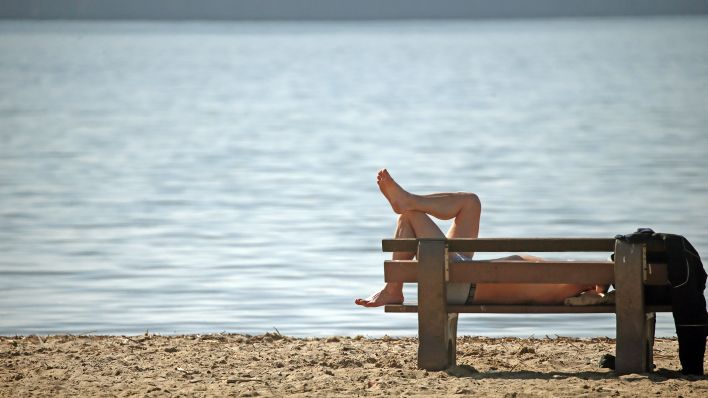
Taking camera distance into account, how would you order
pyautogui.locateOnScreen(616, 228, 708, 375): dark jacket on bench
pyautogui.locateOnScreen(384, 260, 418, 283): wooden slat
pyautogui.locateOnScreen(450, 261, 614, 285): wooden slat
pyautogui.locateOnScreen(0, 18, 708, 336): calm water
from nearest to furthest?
pyautogui.locateOnScreen(616, 228, 708, 375): dark jacket on bench, pyautogui.locateOnScreen(450, 261, 614, 285): wooden slat, pyautogui.locateOnScreen(384, 260, 418, 283): wooden slat, pyautogui.locateOnScreen(0, 18, 708, 336): calm water

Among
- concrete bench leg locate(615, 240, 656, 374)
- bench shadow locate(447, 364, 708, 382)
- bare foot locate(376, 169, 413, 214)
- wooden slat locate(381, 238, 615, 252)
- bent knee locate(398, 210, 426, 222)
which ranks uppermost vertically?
bare foot locate(376, 169, 413, 214)

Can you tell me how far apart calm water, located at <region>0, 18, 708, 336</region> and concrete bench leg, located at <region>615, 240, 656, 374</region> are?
2567mm

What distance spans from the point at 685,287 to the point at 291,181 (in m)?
12.9

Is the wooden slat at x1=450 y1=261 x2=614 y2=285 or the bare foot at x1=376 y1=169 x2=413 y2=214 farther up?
the bare foot at x1=376 y1=169 x2=413 y2=214

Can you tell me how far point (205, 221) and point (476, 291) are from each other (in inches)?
327

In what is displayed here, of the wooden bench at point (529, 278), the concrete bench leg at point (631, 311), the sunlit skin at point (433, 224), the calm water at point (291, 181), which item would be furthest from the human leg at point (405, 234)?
the calm water at point (291, 181)

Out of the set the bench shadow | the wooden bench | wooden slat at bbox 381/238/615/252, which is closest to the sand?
the bench shadow

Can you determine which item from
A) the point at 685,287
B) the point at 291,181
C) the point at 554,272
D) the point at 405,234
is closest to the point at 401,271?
the point at 405,234

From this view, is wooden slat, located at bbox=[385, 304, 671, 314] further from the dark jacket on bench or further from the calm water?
the calm water

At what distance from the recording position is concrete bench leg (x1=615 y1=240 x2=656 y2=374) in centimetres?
616

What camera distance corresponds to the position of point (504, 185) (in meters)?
17.4

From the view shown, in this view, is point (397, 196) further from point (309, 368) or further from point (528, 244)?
point (309, 368)

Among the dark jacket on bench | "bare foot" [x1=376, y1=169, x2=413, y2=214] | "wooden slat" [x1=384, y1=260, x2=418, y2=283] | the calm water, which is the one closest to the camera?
the dark jacket on bench

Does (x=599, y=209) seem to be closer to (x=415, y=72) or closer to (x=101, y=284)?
(x=101, y=284)
